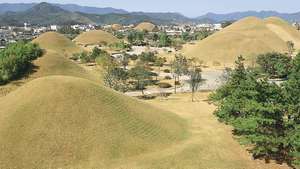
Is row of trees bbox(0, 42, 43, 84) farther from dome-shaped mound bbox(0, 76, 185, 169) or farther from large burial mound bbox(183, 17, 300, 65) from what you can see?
large burial mound bbox(183, 17, 300, 65)

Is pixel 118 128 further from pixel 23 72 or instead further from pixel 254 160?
pixel 23 72

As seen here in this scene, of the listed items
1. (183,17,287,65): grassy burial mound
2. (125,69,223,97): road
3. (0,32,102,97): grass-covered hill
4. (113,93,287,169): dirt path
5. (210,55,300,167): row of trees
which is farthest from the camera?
(183,17,287,65): grassy burial mound

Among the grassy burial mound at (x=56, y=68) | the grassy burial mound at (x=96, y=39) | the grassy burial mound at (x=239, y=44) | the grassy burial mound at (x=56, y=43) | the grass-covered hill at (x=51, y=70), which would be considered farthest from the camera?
the grassy burial mound at (x=96, y=39)

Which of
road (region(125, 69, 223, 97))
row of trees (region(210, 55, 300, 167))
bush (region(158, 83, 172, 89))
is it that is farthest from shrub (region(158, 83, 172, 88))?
row of trees (region(210, 55, 300, 167))

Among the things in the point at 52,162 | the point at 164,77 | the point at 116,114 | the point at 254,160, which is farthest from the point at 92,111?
the point at 164,77

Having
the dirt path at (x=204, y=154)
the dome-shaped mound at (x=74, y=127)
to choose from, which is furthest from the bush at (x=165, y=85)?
the dome-shaped mound at (x=74, y=127)

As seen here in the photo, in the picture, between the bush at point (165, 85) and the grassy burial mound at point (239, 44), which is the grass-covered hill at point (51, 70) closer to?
the bush at point (165, 85)
